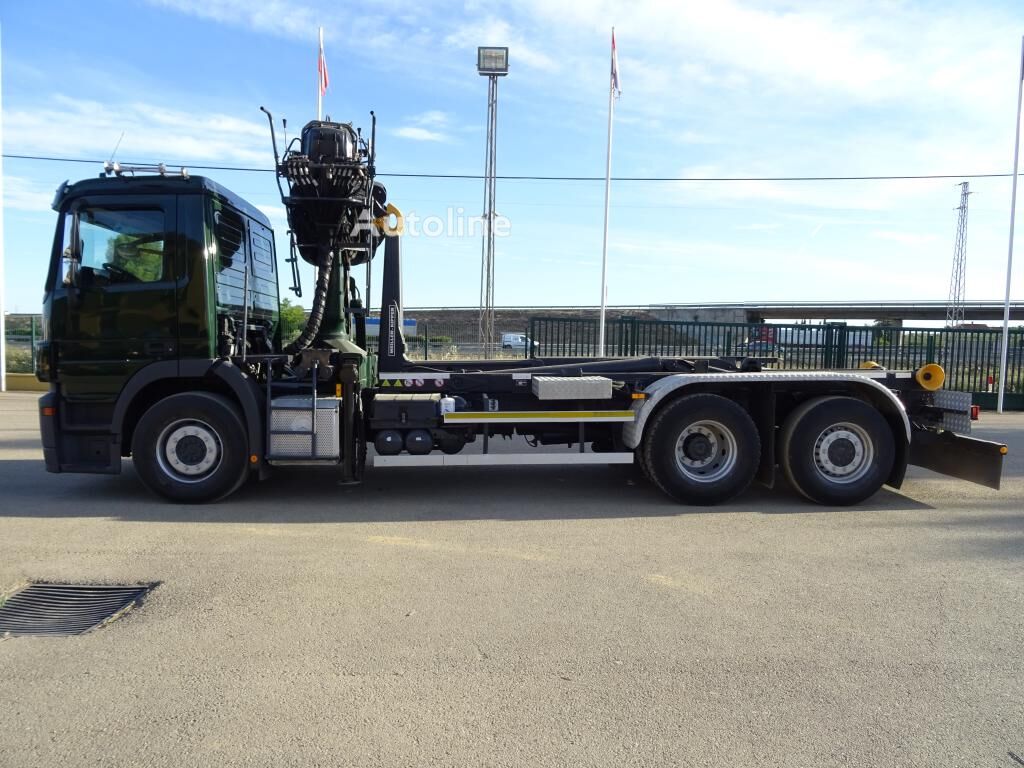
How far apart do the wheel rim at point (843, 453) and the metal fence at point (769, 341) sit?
8.96 m

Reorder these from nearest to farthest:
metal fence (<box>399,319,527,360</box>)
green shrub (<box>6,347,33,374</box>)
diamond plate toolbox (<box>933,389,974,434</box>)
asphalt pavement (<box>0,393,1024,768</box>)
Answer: asphalt pavement (<box>0,393,1024,768</box>), diamond plate toolbox (<box>933,389,974,434</box>), metal fence (<box>399,319,527,360</box>), green shrub (<box>6,347,33,374</box>)

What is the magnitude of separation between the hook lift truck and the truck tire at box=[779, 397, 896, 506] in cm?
2

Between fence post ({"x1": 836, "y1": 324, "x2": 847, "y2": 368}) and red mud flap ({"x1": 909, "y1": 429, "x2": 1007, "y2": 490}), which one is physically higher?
fence post ({"x1": 836, "y1": 324, "x2": 847, "y2": 368})

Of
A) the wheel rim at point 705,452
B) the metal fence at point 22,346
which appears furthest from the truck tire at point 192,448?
the metal fence at point 22,346

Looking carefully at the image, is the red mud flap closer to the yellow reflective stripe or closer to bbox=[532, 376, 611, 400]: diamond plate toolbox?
the yellow reflective stripe

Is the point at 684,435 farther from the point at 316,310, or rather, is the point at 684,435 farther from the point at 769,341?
the point at 769,341

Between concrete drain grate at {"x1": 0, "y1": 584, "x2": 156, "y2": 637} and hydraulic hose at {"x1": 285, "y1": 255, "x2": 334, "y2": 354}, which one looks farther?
hydraulic hose at {"x1": 285, "y1": 255, "x2": 334, "y2": 354}

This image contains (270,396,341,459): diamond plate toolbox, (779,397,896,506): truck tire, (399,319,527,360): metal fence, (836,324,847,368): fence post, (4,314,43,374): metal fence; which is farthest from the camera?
(4,314,43,374): metal fence

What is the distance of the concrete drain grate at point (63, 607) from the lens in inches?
154

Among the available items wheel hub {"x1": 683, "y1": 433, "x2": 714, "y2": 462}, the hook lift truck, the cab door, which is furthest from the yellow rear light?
the cab door

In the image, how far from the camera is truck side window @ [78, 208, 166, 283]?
646 centimetres

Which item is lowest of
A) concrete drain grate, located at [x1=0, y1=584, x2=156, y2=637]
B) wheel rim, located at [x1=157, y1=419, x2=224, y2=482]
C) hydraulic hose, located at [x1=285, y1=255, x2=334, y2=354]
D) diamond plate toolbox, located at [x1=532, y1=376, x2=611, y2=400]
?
concrete drain grate, located at [x1=0, y1=584, x2=156, y2=637]

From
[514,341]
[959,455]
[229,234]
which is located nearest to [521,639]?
[229,234]

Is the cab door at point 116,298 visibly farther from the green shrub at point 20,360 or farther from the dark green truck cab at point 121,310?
the green shrub at point 20,360
